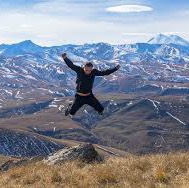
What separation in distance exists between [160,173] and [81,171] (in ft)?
10.6

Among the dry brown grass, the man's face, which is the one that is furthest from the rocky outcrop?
the man's face

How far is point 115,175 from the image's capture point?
1474 centimetres

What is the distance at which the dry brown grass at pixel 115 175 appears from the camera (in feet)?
45.0

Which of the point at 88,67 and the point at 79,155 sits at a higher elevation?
the point at 88,67

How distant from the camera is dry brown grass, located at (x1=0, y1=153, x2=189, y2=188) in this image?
13.7 m

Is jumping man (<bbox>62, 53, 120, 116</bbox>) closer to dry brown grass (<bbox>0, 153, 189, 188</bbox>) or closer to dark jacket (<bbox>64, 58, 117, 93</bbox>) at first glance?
A: dark jacket (<bbox>64, 58, 117, 93</bbox>)

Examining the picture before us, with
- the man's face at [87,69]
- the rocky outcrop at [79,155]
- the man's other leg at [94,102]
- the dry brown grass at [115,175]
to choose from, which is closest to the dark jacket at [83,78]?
the man's face at [87,69]

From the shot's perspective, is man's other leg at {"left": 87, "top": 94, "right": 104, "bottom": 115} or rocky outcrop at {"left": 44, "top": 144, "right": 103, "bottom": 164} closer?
rocky outcrop at {"left": 44, "top": 144, "right": 103, "bottom": 164}

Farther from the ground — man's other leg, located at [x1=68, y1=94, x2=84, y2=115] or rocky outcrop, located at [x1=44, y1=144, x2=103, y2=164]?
man's other leg, located at [x1=68, y1=94, x2=84, y2=115]

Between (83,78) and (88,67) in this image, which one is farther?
(83,78)

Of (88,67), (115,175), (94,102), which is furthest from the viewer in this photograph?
(94,102)

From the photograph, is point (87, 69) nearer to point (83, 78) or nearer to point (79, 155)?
point (83, 78)

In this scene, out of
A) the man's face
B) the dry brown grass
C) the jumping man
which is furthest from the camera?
the jumping man

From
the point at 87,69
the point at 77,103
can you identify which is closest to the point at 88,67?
the point at 87,69
